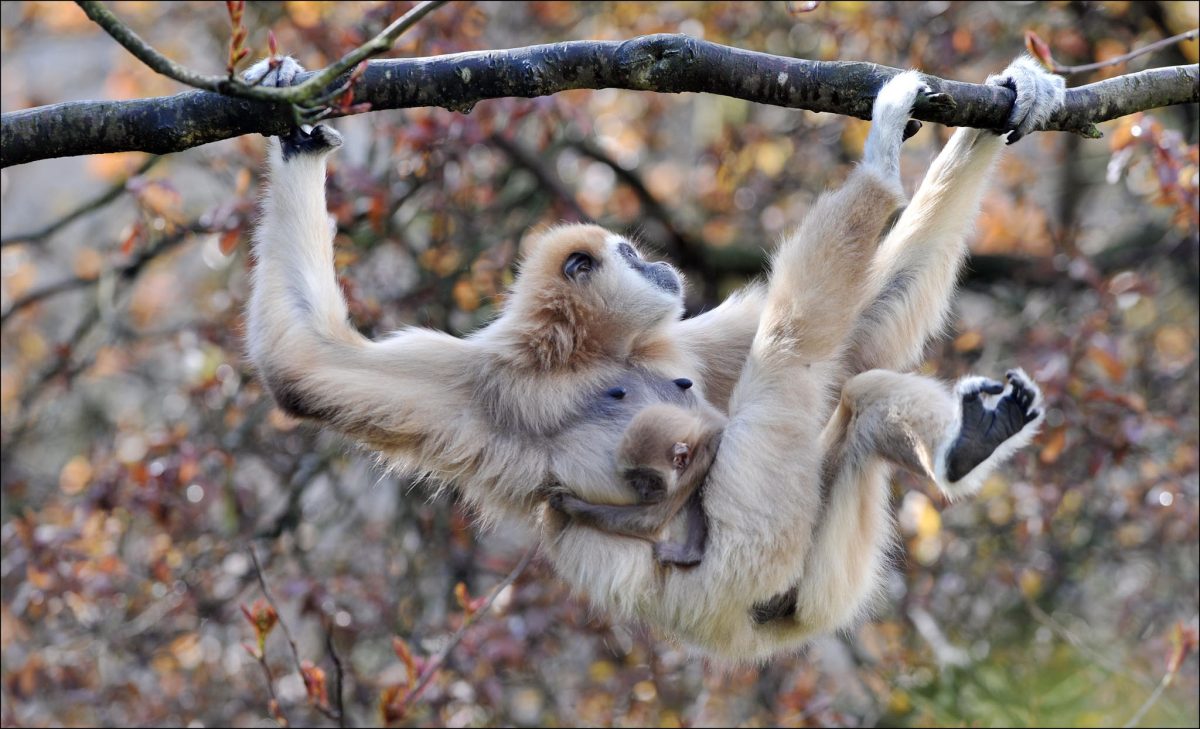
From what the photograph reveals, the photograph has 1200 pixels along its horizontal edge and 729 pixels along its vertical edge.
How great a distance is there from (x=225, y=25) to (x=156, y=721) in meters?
5.47

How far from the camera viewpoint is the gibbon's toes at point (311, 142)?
193 inches

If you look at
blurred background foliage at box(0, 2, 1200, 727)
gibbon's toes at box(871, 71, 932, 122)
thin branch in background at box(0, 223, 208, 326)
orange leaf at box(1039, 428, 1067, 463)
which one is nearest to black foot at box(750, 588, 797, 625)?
blurred background foliage at box(0, 2, 1200, 727)

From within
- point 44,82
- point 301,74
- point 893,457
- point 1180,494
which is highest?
point 301,74

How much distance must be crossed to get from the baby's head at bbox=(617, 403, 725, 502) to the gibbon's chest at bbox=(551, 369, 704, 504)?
0.13 meters

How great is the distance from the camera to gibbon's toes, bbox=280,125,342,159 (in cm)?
491

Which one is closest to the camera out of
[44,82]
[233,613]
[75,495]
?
[233,613]

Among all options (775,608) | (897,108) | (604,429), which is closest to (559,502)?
(604,429)

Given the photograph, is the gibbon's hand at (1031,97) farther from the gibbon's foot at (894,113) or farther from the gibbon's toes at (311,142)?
the gibbon's toes at (311,142)

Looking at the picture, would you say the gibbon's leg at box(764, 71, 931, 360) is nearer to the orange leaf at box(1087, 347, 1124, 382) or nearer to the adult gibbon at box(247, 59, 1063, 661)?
the adult gibbon at box(247, 59, 1063, 661)

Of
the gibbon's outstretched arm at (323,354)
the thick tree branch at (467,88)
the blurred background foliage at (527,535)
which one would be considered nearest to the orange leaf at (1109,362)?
the blurred background foliage at (527,535)

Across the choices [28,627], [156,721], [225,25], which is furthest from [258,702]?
[225,25]

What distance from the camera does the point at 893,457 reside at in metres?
4.64

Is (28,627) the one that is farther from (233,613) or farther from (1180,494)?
(1180,494)

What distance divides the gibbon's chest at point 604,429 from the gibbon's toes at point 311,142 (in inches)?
59.5
